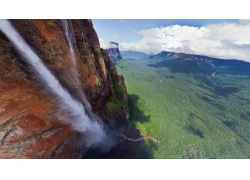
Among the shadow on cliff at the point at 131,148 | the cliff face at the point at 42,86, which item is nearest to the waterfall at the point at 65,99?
the cliff face at the point at 42,86

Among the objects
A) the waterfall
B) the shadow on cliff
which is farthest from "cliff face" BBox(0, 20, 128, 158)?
the shadow on cliff

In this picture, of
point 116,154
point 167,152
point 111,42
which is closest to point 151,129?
point 167,152

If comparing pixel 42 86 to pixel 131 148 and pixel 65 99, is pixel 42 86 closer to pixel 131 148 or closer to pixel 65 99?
pixel 65 99

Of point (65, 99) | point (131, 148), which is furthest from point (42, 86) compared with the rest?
point (131, 148)

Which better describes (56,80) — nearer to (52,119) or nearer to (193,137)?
(52,119)

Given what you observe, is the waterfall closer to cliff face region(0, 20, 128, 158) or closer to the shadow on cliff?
cliff face region(0, 20, 128, 158)

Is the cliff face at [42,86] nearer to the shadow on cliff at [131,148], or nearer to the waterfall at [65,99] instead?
the waterfall at [65,99]
